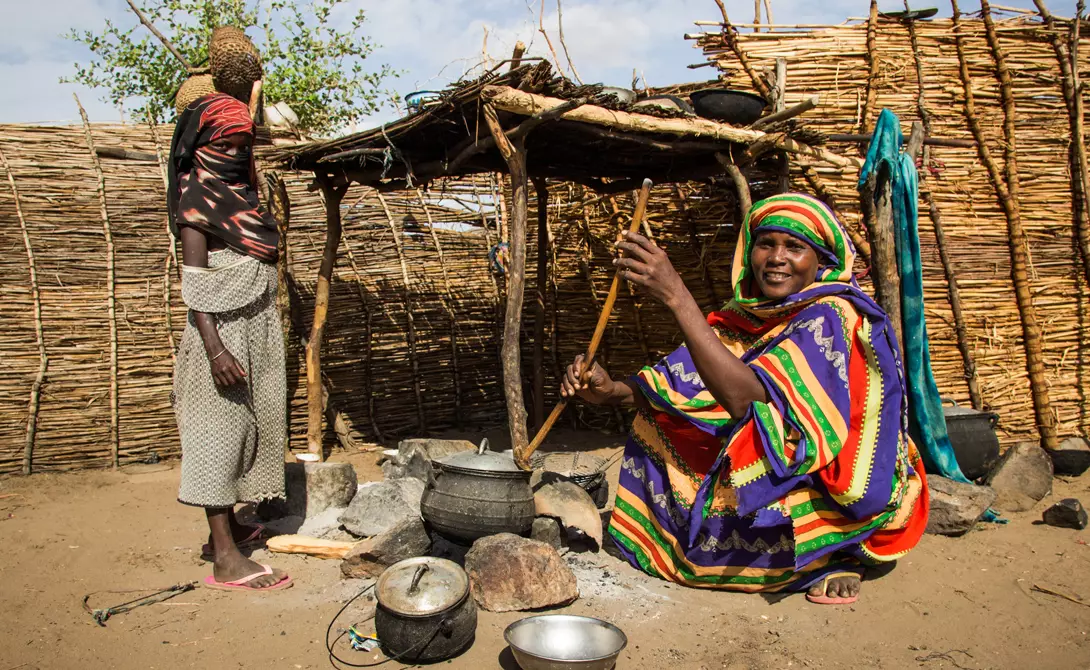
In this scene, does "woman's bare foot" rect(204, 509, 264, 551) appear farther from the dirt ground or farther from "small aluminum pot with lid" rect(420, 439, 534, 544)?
"small aluminum pot with lid" rect(420, 439, 534, 544)

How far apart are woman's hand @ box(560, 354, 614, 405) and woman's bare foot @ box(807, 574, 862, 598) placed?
119 cm

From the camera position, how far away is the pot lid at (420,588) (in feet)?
8.15

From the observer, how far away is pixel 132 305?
17.8ft

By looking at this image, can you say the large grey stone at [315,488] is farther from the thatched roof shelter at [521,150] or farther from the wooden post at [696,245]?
the wooden post at [696,245]

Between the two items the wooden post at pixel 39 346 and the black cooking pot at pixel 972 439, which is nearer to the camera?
the black cooking pot at pixel 972 439

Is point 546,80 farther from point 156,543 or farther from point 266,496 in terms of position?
point 156,543

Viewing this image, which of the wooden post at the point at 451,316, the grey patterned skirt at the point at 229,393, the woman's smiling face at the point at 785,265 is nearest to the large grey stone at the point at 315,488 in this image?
the grey patterned skirt at the point at 229,393

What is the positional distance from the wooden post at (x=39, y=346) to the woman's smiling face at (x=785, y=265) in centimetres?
491

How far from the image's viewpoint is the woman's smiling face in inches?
122

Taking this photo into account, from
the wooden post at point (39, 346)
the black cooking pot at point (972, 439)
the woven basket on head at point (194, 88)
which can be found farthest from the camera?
the wooden post at point (39, 346)

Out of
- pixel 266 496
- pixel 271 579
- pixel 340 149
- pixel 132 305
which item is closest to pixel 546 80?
pixel 340 149

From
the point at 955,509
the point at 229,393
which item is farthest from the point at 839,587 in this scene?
the point at 229,393

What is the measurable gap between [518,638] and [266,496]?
1.51 m


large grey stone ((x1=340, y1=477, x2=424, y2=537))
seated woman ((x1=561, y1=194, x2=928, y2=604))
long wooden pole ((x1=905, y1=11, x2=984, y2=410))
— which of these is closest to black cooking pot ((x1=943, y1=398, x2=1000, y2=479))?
long wooden pole ((x1=905, y1=11, x2=984, y2=410))
